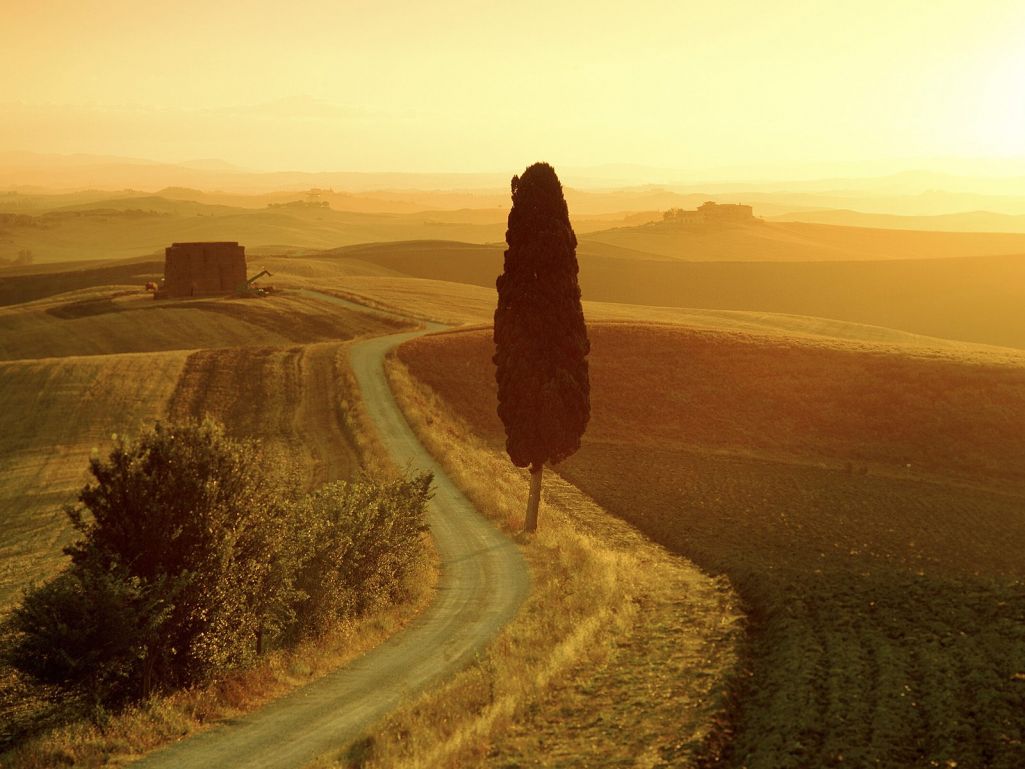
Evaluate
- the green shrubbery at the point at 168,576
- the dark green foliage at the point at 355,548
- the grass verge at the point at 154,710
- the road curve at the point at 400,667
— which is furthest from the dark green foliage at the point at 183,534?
the dark green foliage at the point at 355,548

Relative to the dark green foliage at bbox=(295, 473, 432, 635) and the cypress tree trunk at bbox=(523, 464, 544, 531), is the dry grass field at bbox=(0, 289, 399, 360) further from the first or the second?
the dark green foliage at bbox=(295, 473, 432, 635)

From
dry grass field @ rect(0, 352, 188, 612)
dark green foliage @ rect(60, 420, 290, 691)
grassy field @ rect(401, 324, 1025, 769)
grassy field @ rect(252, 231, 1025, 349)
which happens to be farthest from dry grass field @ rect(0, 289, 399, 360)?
dark green foliage @ rect(60, 420, 290, 691)

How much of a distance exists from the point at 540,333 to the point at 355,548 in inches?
498

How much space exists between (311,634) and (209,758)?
23.1ft

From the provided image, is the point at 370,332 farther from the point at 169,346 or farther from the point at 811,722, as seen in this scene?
the point at 811,722

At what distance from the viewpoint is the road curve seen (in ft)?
56.7

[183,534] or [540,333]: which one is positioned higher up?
[540,333]

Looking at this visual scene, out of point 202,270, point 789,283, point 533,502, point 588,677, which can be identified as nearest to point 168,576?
point 588,677

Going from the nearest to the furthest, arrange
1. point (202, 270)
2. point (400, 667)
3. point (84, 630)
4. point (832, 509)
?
point (84, 630)
point (400, 667)
point (832, 509)
point (202, 270)

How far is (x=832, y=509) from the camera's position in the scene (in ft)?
127

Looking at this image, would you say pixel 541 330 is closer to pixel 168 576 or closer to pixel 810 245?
pixel 168 576

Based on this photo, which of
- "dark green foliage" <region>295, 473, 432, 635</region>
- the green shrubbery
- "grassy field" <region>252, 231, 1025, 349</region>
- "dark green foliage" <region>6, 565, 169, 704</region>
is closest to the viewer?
"dark green foliage" <region>6, 565, 169, 704</region>

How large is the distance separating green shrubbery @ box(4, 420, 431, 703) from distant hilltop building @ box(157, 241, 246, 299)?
73.5m

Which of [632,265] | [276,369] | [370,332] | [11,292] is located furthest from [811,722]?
[632,265]
